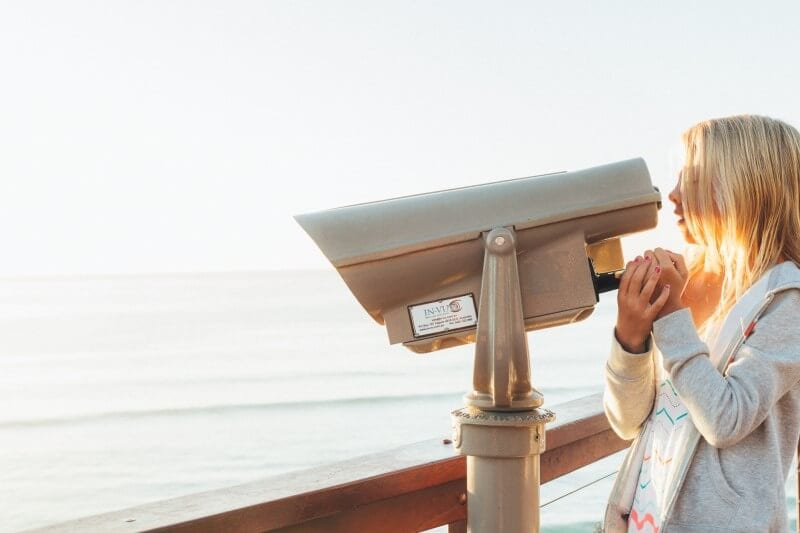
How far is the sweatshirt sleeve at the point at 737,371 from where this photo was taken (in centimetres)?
107

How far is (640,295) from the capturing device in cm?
113

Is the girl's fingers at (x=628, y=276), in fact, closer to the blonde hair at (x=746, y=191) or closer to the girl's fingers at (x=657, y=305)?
the girl's fingers at (x=657, y=305)

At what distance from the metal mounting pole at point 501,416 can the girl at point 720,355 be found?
0.17m

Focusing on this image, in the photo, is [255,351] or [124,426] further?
[255,351]

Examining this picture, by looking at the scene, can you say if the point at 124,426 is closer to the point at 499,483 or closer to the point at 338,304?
the point at 499,483

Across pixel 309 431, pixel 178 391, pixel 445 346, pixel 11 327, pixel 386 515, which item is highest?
pixel 11 327

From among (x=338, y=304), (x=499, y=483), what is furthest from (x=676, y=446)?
(x=338, y=304)

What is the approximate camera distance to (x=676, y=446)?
1159mm

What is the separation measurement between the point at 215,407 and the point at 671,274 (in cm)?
1055

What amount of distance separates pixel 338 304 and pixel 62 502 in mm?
23515

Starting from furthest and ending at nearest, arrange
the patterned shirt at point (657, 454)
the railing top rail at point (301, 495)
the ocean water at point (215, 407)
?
the ocean water at point (215, 407)
the patterned shirt at point (657, 454)
the railing top rail at point (301, 495)

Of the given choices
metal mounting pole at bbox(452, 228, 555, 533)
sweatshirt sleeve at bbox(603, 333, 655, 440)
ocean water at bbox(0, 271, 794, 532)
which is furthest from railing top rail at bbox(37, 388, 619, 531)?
ocean water at bbox(0, 271, 794, 532)

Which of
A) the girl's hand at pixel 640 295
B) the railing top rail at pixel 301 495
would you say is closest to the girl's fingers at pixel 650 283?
the girl's hand at pixel 640 295

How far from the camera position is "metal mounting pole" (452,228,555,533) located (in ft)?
3.51
